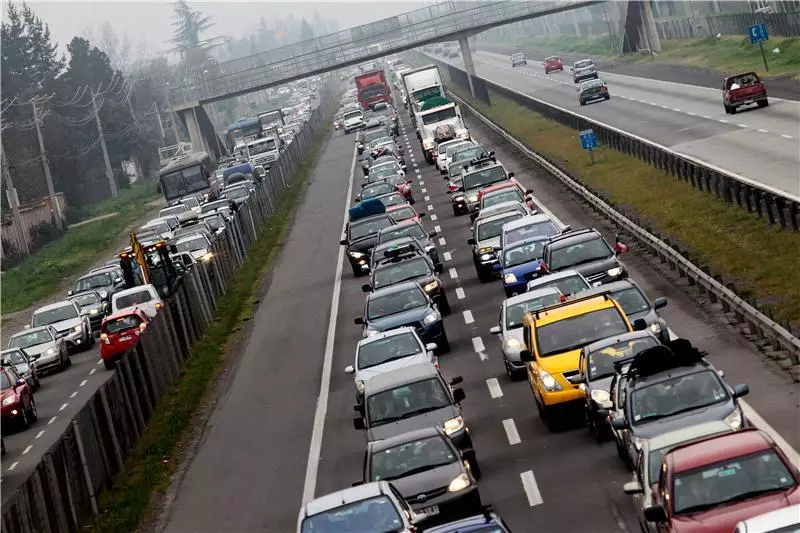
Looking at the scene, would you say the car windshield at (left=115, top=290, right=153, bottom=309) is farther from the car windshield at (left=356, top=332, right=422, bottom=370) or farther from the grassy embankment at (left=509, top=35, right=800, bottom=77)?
the grassy embankment at (left=509, top=35, right=800, bottom=77)

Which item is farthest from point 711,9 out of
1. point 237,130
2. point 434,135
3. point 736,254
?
point 736,254

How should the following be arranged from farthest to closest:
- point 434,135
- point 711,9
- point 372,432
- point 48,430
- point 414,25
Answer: point 711,9 → point 414,25 → point 434,135 → point 48,430 → point 372,432

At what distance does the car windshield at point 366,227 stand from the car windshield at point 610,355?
82.2ft

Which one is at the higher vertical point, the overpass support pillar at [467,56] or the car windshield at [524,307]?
the overpass support pillar at [467,56]

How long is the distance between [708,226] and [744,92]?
2680cm

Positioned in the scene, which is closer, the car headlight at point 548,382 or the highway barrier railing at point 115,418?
the car headlight at point 548,382

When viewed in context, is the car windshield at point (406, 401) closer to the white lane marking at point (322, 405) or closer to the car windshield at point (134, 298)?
the white lane marking at point (322, 405)

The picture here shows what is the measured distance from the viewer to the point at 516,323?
84.6 feet

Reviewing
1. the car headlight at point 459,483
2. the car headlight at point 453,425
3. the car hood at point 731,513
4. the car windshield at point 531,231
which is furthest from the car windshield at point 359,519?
the car windshield at point 531,231

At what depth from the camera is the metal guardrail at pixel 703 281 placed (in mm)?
22156

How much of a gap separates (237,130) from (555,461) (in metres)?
109

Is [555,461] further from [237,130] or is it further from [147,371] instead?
[237,130]

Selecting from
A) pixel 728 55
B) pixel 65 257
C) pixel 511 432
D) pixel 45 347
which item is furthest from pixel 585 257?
pixel 728 55

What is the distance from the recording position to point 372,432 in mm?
21594
